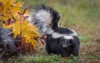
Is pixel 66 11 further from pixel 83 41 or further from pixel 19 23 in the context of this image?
pixel 19 23

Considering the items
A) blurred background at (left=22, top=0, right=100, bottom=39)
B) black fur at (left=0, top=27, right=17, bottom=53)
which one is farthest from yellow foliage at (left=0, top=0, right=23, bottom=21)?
blurred background at (left=22, top=0, right=100, bottom=39)

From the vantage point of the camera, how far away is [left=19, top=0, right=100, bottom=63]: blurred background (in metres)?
12.2

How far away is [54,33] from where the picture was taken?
10.1m

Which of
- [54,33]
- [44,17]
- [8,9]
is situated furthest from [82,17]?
[8,9]

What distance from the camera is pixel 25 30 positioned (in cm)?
841

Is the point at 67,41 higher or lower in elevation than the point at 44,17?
lower

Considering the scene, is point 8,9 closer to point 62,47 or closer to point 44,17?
point 44,17

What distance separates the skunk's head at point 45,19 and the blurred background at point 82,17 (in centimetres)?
117

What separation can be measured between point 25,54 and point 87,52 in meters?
1.63

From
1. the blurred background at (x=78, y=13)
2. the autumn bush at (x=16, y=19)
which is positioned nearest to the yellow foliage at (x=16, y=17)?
the autumn bush at (x=16, y=19)

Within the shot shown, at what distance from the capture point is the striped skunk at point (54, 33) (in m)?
9.89

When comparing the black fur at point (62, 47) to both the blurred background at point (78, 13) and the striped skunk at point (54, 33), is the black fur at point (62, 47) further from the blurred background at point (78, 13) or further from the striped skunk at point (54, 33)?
the blurred background at point (78, 13)

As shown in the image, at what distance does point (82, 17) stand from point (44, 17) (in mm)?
8972

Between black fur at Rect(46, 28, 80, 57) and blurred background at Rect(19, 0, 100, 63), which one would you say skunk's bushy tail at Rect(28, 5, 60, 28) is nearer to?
black fur at Rect(46, 28, 80, 57)
